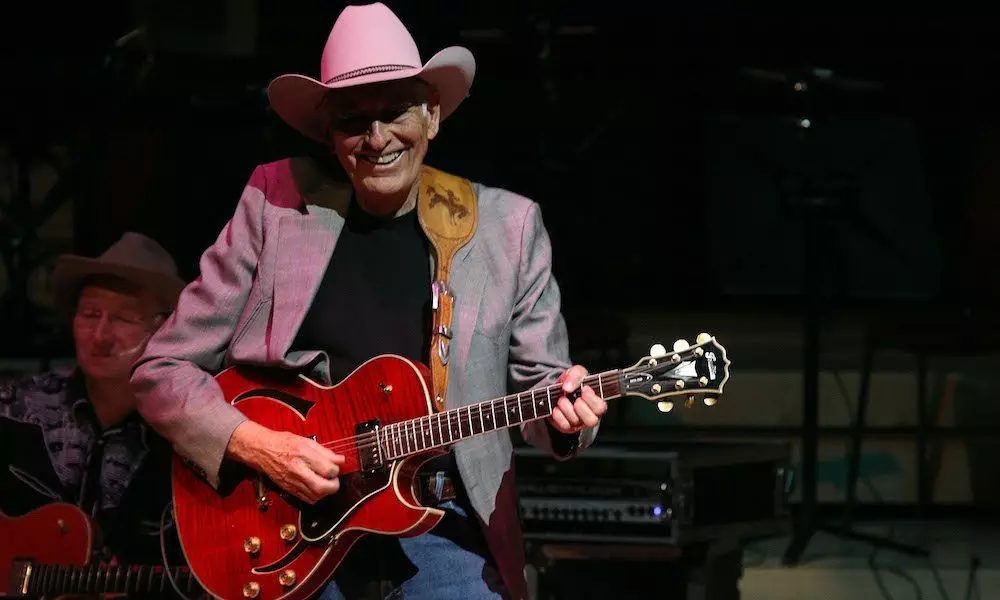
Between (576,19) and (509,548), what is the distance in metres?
3.32

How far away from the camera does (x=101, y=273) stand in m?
4.21

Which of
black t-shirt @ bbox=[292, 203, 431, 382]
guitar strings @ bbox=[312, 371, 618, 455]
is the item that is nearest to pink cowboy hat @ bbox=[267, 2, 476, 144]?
black t-shirt @ bbox=[292, 203, 431, 382]

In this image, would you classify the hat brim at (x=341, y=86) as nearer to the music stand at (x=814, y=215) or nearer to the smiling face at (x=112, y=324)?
the smiling face at (x=112, y=324)

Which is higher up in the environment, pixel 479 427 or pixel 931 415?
pixel 479 427

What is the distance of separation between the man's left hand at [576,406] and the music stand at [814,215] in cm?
257

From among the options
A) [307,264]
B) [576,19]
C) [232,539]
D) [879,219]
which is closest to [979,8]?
[879,219]

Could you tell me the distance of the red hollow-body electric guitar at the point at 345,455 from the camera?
264 cm

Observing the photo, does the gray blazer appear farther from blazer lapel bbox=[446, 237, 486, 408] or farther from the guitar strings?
the guitar strings

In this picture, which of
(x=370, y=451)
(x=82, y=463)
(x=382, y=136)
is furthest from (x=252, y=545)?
(x=82, y=463)

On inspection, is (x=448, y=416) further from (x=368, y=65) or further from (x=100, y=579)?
(x=100, y=579)

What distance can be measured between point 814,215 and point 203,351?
2.80m

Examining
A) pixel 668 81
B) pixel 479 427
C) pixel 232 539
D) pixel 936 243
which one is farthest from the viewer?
pixel 668 81

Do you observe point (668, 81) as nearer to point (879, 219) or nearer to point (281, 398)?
point (879, 219)

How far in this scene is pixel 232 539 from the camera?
292cm
